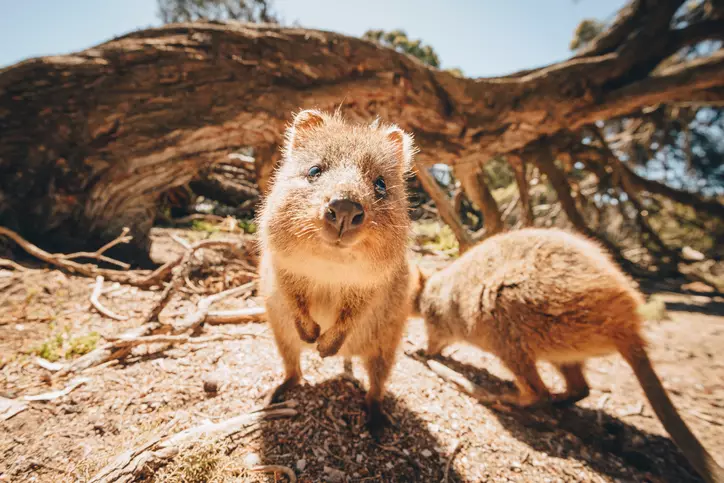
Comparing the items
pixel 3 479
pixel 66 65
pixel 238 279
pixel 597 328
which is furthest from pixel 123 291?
pixel 597 328

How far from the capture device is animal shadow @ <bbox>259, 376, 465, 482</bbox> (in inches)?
77.2

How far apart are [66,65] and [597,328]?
6410mm

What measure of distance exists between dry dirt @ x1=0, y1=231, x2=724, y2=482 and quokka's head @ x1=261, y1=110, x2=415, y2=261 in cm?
130

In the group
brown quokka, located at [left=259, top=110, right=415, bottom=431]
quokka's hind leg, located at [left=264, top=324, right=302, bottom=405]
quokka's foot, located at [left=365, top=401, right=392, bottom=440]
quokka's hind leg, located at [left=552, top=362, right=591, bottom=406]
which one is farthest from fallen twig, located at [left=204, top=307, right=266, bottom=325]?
quokka's hind leg, located at [left=552, top=362, right=591, bottom=406]

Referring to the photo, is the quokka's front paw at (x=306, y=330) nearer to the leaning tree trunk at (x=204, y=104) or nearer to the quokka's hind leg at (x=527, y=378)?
the quokka's hind leg at (x=527, y=378)

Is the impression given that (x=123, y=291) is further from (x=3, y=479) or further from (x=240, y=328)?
(x=3, y=479)

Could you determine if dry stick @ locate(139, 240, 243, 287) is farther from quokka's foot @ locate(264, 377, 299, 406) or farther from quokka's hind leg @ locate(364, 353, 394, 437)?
quokka's hind leg @ locate(364, 353, 394, 437)

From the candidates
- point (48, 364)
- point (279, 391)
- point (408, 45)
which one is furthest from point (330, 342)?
point (408, 45)

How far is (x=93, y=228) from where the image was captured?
4.22 m

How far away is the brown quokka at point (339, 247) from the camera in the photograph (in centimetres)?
179

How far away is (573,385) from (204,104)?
18.1ft

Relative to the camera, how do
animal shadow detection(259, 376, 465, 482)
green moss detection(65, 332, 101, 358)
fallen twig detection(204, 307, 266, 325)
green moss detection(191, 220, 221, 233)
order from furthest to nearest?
green moss detection(191, 220, 221, 233) < fallen twig detection(204, 307, 266, 325) < green moss detection(65, 332, 101, 358) < animal shadow detection(259, 376, 465, 482)

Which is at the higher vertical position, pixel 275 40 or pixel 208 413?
pixel 275 40

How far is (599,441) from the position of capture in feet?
9.11
